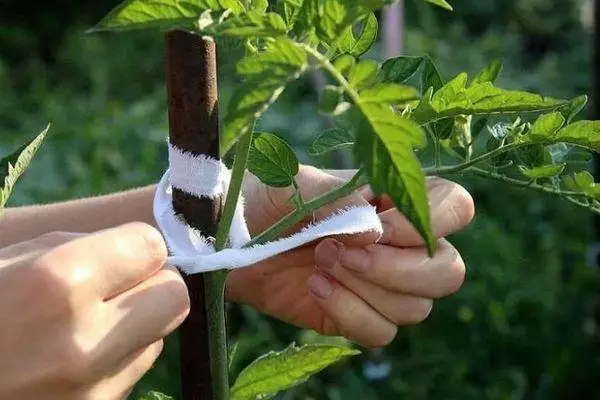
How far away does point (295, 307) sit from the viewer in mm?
892

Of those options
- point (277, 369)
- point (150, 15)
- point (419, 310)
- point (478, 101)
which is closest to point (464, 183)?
point (419, 310)

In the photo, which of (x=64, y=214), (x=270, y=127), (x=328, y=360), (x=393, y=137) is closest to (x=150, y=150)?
(x=270, y=127)

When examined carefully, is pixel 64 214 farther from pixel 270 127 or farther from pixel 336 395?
pixel 270 127

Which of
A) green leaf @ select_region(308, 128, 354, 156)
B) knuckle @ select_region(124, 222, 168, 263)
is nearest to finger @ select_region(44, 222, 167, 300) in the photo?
knuckle @ select_region(124, 222, 168, 263)

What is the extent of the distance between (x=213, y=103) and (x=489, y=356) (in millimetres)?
1374

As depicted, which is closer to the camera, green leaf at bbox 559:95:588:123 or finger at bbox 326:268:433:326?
green leaf at bbox 559:95:588:123

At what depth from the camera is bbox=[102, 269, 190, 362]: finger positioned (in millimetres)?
554

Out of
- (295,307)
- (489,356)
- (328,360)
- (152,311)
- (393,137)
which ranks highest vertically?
(393,137)

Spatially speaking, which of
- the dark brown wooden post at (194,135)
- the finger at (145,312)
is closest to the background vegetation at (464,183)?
the dark brown wooden post at (194,135)

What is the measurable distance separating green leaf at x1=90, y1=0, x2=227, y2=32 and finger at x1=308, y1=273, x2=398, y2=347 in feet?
1.17

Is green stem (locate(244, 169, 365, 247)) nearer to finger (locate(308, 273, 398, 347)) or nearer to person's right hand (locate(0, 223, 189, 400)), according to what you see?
person's right hand (locate(0, 223, 189, 400))

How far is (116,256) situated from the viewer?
0.56 m

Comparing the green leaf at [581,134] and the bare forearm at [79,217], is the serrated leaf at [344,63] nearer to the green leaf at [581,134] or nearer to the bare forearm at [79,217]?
the green leaf at [581,134]

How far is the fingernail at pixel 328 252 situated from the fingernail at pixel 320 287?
3cm
